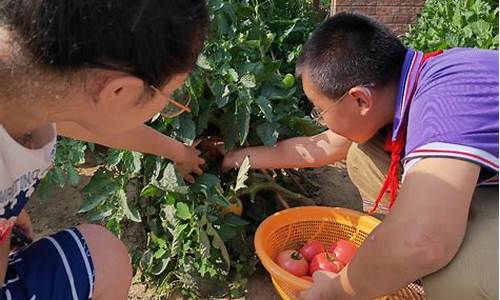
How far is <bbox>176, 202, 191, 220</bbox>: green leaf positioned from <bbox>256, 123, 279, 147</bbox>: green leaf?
1.22 feet

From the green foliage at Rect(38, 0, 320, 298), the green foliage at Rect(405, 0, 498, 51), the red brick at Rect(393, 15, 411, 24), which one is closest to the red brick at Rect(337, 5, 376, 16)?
the red brick at Rect(393, 15, 411, 24)

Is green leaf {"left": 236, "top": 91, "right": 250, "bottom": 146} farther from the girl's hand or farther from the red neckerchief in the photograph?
the girl's hand

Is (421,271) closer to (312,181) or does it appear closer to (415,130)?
(415,130)

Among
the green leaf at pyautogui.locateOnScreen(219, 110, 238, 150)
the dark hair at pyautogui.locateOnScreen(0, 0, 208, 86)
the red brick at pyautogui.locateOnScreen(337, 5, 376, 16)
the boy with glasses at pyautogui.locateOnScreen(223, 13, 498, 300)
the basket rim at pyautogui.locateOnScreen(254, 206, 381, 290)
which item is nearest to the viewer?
the dark hair at pyautogui.locateOnScreen(0, 0, 208, 86)

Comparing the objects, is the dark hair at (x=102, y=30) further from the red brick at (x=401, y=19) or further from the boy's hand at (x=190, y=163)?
the red brick at (x=401, y=19)

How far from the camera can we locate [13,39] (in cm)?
119

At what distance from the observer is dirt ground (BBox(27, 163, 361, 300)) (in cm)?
242

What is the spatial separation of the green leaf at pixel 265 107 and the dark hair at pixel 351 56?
0.85ft

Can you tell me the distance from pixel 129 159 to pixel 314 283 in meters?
0.78

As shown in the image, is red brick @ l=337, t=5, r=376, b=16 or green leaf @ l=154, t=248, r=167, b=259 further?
red brick @ l=337, t=5, r=376, b=16

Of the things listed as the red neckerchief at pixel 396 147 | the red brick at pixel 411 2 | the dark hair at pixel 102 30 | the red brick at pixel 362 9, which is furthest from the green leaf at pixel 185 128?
the red brick at pixel 411 2

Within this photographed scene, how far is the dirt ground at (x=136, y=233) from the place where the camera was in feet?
7.95

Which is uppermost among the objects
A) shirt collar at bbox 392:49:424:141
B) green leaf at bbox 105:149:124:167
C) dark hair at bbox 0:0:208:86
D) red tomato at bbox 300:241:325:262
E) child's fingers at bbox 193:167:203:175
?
dark hair at bbox 0:0:208:86

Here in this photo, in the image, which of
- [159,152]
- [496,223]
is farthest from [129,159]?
[496,223]
